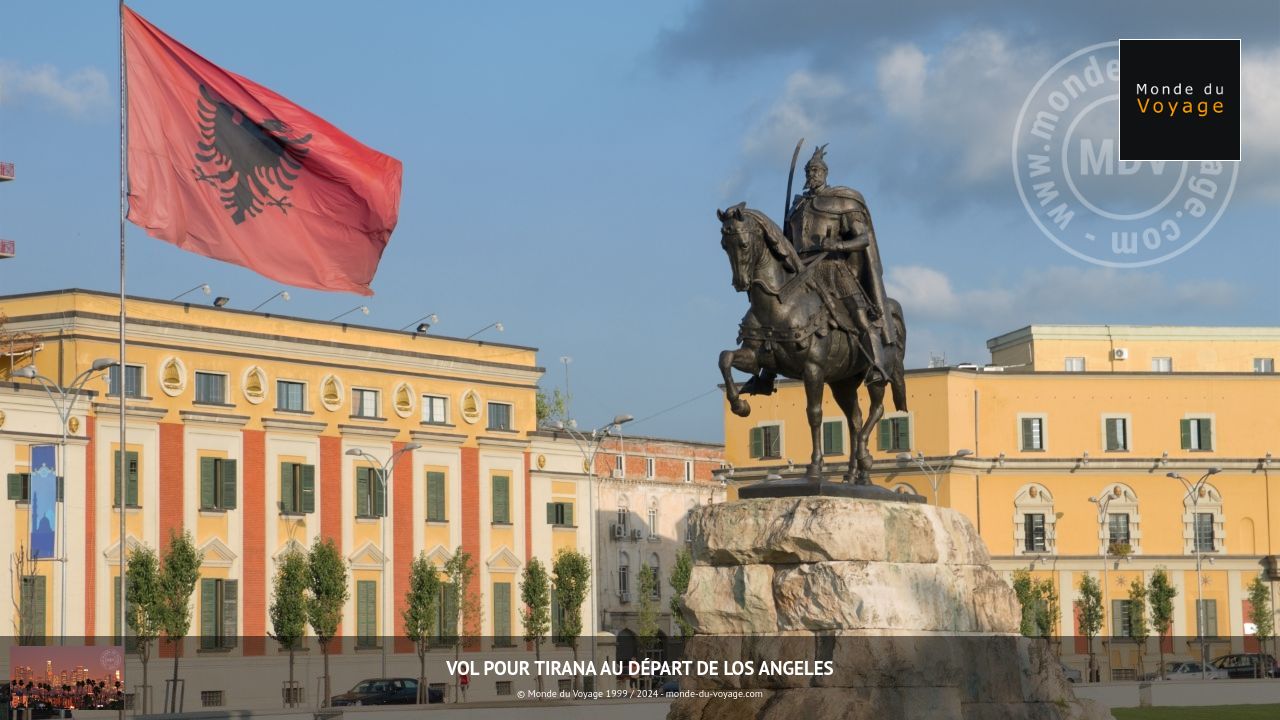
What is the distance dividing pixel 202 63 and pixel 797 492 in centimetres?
820

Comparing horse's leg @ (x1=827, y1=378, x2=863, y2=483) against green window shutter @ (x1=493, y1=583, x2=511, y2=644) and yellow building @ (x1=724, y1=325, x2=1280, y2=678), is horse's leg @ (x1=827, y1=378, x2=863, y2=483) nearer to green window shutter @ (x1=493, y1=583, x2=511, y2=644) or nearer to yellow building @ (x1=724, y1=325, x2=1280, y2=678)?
green window shutter @ (x1=493, y1=583, x2=511, y2=644)

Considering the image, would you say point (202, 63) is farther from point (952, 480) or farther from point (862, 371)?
point (952, 480)

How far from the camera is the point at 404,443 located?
7819 centimetres

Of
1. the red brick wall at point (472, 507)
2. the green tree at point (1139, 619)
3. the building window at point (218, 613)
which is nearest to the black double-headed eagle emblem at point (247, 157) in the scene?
the building window at point (218, 613)

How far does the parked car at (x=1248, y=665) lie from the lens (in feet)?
269

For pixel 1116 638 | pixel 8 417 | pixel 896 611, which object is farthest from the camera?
pixel 1116 638

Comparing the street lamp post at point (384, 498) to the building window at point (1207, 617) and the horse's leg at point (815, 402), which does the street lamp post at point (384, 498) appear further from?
the horse's leg at point (815, 402)

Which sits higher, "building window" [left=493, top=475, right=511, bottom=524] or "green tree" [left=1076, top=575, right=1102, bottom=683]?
"building window" [left=493, top=475, right=511, bottom=524]

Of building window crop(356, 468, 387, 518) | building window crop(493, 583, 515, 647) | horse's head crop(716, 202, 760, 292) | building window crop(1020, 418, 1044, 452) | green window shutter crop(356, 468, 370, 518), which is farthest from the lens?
building window crop(1020, 418, 1044, 452)

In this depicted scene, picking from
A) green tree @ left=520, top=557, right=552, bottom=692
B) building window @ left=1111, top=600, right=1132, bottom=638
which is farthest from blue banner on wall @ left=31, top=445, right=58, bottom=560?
building window @ left=1111, top=600, right=1132, bottom=638

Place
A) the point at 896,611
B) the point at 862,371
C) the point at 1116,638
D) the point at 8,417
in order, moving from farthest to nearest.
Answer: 1. the point at 1116,638
2. the point at 8,417
3. the point at 862,371
4. the point at 896,611

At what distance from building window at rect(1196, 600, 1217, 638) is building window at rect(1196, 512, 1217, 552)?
2337 mm

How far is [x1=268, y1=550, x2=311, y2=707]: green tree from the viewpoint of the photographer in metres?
67.9

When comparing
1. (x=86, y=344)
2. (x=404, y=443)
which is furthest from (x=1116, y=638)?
(x=86, y=344)
